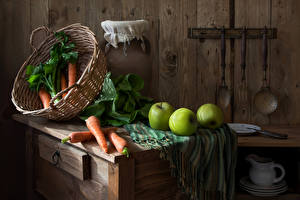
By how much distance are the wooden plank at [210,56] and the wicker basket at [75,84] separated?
0.61m

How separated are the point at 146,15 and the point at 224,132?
2.92 ft

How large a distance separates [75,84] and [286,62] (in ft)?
3.73

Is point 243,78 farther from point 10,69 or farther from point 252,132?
point 10,69

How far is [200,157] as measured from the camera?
0.97 m

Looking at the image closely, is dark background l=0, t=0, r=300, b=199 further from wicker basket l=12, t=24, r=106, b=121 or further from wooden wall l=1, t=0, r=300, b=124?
wicker basket l=12, t=24, r=106, b=121

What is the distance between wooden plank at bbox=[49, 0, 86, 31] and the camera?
162cm

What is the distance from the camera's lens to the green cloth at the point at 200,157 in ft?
3.07

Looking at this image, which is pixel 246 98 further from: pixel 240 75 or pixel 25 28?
pixel 25 28

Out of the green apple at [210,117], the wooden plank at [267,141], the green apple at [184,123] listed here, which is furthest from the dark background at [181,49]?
the green apple at [184,123]

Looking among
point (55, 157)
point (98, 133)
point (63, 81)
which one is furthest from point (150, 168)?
point (63, 81)

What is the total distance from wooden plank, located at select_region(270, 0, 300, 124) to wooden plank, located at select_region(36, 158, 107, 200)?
1.08 metres

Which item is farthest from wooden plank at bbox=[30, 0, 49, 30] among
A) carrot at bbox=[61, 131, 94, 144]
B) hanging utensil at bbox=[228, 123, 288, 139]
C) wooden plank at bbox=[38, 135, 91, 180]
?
hanging utensil at bbox=[228, 123, 288, 139]

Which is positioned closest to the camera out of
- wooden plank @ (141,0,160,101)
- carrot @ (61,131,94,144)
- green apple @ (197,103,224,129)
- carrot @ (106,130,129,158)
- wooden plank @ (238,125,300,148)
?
carrot @ (106,130,129,158)

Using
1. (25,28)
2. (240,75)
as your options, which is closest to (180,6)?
(240,75)
